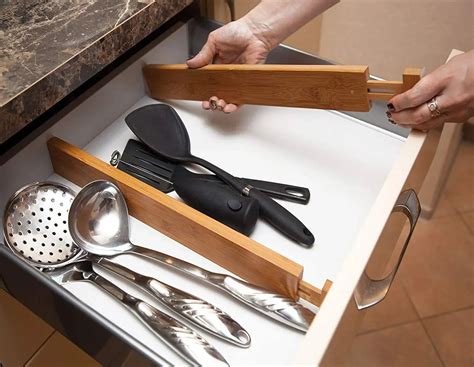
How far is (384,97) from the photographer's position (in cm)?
56

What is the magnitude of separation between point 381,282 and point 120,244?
264 mm

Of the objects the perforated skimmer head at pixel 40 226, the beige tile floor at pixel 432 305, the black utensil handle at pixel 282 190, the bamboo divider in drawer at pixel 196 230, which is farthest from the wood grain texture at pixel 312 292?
the beige tile floor at pixel 432 305

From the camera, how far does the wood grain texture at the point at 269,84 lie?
21.9 inches

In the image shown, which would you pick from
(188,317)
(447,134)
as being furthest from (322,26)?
(188,317)

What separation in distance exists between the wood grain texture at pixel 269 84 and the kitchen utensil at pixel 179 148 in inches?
1.7

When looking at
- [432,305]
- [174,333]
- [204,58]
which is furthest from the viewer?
[432,305]

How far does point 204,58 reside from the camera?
66cm

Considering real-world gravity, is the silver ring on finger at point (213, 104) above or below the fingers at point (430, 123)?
below

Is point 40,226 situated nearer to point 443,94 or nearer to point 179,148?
point 179,148

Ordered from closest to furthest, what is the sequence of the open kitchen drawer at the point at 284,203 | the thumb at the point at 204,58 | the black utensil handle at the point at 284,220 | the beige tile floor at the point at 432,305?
the open kitchen drawer at the point at 284,203, the black utensil handle at the point at 284,220, the thumb at the point at 204,58, the beige tile floor at the point at 432,305

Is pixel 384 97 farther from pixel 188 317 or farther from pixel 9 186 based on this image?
pixel 9 186

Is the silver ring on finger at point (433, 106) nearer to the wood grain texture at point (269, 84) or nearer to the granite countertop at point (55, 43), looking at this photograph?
the wood grain texture at point (269, 84)

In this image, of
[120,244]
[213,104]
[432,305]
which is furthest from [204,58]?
[432,305]

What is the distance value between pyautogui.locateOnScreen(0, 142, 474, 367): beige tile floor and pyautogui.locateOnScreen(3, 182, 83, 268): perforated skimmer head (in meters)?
0.76
